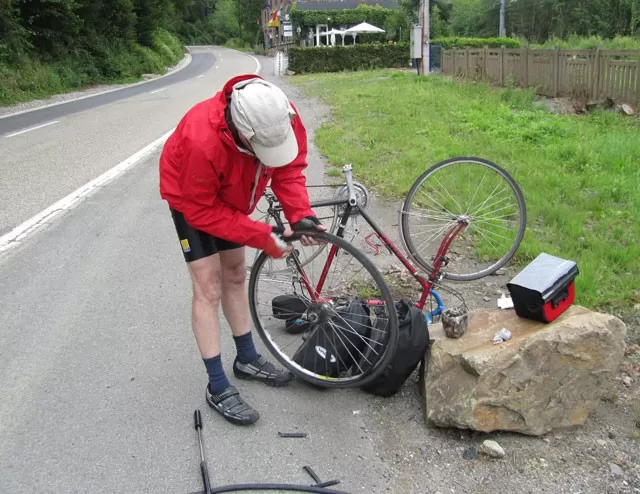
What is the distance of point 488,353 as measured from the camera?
2.96 metres

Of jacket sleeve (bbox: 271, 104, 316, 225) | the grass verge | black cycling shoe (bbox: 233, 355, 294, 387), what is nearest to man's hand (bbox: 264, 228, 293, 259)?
jacket sleeve (bbox: 271, 104, 316, 225)

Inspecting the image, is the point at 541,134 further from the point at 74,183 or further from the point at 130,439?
the point at 130,439

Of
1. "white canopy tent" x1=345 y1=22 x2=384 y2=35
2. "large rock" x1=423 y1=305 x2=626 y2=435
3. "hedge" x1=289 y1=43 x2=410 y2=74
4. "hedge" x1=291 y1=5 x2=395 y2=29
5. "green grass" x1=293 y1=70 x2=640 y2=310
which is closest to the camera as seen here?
"large rock" x1=423 y1=305 x2=626 y2=435

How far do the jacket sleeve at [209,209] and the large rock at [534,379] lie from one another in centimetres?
119

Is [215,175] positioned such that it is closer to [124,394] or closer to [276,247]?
[276,247]

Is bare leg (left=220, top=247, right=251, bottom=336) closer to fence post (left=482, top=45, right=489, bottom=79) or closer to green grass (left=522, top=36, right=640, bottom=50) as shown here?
green grass (left=522, top=36, right=640, bottom=50)

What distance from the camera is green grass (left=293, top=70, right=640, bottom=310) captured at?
5047 millimetres

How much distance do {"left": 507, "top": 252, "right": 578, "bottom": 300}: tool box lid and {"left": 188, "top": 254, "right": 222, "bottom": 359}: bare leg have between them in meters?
1.57

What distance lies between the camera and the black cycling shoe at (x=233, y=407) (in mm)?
3146

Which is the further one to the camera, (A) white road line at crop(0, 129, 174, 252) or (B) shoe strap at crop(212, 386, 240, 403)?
(A) white road line at crop(0, 129, 174, 252)

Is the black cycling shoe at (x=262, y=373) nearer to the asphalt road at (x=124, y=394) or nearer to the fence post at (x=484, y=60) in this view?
the asphalt road at (x=124, y=394)

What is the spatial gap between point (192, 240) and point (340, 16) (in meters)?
57.5

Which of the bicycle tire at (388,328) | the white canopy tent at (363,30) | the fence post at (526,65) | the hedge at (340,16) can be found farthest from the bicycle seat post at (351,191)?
the hedge at (340,16)

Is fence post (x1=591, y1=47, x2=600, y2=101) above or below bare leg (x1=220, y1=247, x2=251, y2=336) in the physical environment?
above
